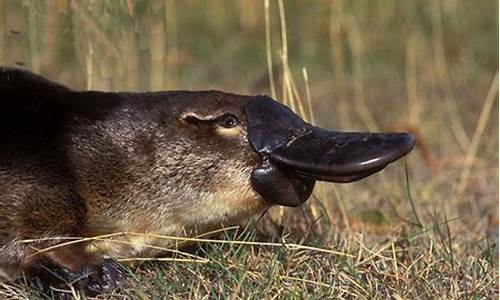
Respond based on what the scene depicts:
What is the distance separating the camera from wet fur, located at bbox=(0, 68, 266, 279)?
294 cm

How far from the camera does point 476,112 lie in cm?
653

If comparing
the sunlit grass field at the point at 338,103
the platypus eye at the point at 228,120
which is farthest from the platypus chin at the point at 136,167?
the sunlit grass field at the point at 338,103

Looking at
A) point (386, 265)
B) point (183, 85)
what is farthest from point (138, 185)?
point (183, 85)

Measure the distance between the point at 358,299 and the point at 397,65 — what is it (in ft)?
15.4

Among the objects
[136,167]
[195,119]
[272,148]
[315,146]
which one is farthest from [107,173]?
[315,146]

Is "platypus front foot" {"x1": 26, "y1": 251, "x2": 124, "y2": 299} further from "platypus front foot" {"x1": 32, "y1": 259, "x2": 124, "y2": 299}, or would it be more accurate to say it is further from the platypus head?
the platypus head

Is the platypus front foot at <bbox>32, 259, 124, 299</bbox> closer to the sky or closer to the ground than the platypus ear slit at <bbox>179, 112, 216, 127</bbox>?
closer to the ground

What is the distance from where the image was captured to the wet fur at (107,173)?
294cm

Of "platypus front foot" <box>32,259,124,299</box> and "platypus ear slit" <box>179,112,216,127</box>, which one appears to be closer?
"platypus front foot" <box>32,259,124,299</box>

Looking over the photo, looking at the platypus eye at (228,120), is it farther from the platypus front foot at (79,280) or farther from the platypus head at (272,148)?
the platypus front foot at (79,280)

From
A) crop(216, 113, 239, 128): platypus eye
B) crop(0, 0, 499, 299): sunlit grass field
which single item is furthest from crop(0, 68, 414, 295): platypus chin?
crop(0, 0, 499, 299): sunlit grass field

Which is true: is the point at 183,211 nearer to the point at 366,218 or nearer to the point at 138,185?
the point at 138,185

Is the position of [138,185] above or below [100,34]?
below

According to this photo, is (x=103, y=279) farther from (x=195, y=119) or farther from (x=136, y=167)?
(x=195, y=119)
